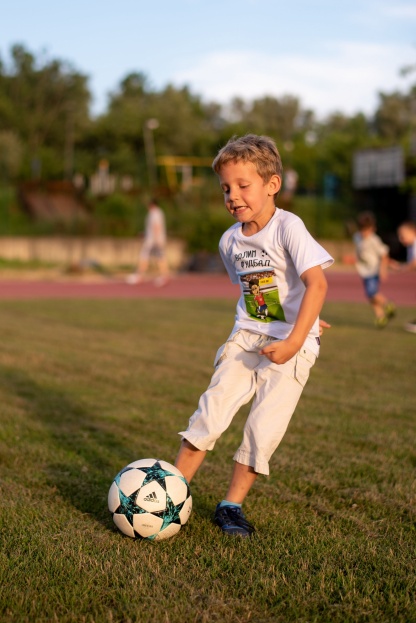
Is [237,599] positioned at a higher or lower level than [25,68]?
lower

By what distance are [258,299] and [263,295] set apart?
0.13 feet

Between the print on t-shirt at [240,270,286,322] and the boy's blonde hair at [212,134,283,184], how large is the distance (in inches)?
18.5

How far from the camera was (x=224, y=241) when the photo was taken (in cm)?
437

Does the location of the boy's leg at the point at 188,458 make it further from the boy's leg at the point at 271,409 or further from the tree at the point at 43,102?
the tree at the point at 43,102

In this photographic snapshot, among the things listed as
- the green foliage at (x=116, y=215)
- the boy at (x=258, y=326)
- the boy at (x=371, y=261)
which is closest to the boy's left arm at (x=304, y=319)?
the boy at (x=258, y=326)

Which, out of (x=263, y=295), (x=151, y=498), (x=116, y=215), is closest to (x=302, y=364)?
(x=263, y=295)

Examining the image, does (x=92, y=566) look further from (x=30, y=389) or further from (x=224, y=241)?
(x=30, y=389)

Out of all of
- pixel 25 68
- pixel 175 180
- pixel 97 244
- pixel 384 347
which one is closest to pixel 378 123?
pixel 25 68

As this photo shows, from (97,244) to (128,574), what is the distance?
88.0 feet

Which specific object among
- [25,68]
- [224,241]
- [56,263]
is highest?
[25,68]

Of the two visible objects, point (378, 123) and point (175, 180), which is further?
point (378, 123)

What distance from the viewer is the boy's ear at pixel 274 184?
418 centimetres

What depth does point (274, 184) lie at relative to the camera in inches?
166

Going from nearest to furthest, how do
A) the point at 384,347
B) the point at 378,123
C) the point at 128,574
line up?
1. the point at 128,574
2. the point at 384,347
3. the point at 378,123
